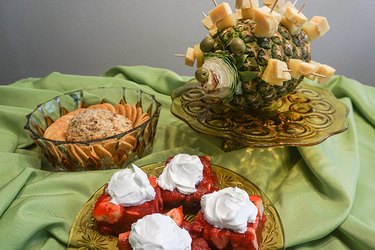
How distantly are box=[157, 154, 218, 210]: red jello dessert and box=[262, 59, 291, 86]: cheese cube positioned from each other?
21cm

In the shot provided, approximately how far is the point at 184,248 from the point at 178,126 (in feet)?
1.48

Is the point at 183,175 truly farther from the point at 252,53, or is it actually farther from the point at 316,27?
the point at 316,27

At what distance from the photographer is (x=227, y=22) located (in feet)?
2.61

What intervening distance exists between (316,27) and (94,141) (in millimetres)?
529

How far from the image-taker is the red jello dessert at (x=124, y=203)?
627 mm

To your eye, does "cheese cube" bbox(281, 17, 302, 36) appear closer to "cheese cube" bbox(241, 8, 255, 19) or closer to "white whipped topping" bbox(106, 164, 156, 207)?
"cheese cube" bbox(241, 8, 255, 19)

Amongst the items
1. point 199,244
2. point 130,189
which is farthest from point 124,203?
point 199,244

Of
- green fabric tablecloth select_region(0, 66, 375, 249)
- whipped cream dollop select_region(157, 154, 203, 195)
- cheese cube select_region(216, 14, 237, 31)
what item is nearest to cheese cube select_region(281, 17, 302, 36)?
cheese cube select_region(216, 14, 237, 31)

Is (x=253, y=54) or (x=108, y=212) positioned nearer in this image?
(x=108, y=212)

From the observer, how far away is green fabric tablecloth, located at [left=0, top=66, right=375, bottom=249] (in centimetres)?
65

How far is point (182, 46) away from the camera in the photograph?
180cm

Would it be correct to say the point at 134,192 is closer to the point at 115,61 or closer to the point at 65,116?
the point at 65,116

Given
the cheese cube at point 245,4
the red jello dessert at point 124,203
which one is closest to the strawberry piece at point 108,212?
the red jello dessert at point 124,203

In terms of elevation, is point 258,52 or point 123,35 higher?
point 258,52
